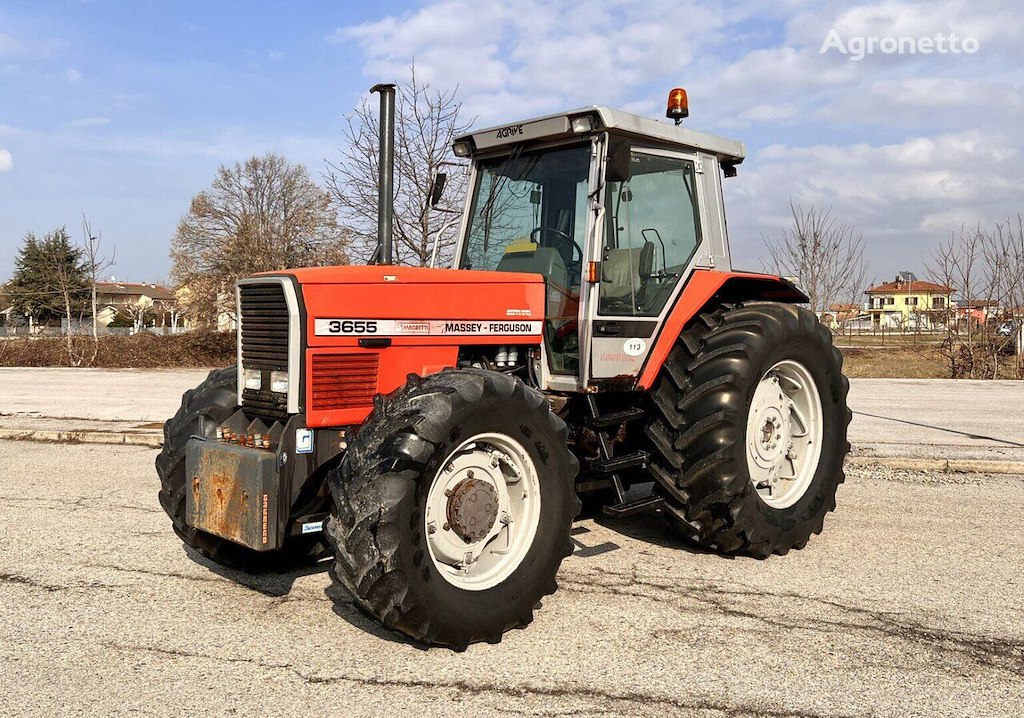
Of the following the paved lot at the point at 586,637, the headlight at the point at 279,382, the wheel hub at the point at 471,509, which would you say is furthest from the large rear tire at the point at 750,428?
the headlight at the point at 279,382

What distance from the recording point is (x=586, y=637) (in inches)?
166

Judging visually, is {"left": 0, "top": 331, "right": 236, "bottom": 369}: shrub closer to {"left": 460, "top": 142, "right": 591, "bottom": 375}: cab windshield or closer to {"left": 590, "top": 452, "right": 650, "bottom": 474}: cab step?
{"left": 460, "top": 142, "right": 591, "bottom": 375}: cab windshield

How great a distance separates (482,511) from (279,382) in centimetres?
122

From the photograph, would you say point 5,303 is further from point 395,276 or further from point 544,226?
point 395,276

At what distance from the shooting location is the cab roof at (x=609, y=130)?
209 inches

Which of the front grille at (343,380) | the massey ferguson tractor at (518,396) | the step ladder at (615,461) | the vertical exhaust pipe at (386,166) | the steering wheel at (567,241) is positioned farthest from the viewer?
the vertical exhaust pipe at (386,166)

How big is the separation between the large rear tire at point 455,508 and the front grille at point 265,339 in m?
0.68

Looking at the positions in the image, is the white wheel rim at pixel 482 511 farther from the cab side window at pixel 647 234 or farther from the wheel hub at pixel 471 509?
the cab side window at pixel 647 234

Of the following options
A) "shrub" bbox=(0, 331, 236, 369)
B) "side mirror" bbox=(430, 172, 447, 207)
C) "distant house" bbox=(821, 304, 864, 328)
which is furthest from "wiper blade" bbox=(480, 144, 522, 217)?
"shrub" bbox=(0, 331, 236, 369)

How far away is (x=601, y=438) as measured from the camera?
17.8 ft

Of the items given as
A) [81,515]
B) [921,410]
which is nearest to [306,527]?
[81,515]

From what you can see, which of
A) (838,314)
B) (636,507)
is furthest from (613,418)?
(838,314)

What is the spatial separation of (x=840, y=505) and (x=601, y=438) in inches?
108

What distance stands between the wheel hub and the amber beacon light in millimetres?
3028
